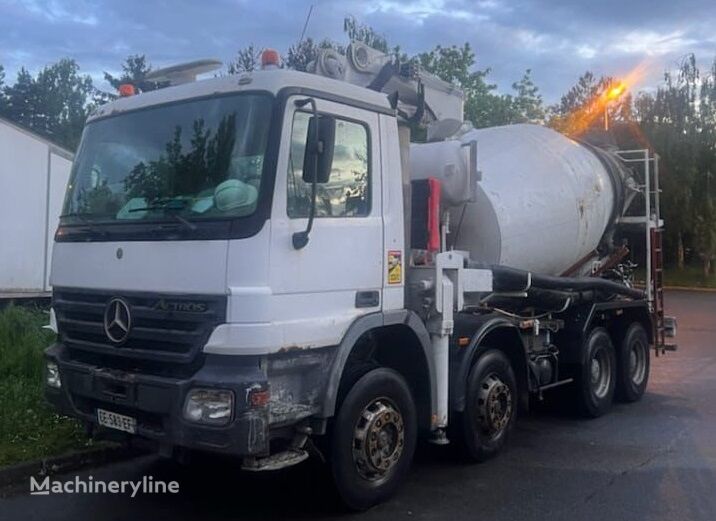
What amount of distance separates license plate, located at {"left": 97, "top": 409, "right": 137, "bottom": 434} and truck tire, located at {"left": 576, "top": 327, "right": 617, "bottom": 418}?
5.05 m

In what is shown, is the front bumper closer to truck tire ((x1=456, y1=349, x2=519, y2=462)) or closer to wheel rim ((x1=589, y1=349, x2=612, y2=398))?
truck tire ((x1=456, y1=349, x2=519, y2=462))

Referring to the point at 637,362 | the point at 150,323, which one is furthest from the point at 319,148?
the point at 637,362

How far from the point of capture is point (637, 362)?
9.18m

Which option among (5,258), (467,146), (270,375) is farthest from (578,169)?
(5,258)

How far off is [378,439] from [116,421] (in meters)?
1.73

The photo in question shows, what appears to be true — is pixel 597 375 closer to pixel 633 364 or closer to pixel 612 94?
pixel 633 364

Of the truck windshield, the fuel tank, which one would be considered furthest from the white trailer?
the fuel tank

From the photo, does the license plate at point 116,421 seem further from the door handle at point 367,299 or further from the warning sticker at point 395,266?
the warning sticker at point 395,266

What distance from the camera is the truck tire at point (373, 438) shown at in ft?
15.5

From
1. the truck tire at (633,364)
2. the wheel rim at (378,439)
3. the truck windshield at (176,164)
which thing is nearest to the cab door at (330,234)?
the truck windshield at (176,164)

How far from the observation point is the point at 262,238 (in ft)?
13.9

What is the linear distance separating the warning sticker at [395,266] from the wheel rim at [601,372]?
3.89m

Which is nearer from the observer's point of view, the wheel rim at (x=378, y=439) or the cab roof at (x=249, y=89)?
the cab roof at (x=249, y=89)

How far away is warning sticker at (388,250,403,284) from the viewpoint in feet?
17.0
